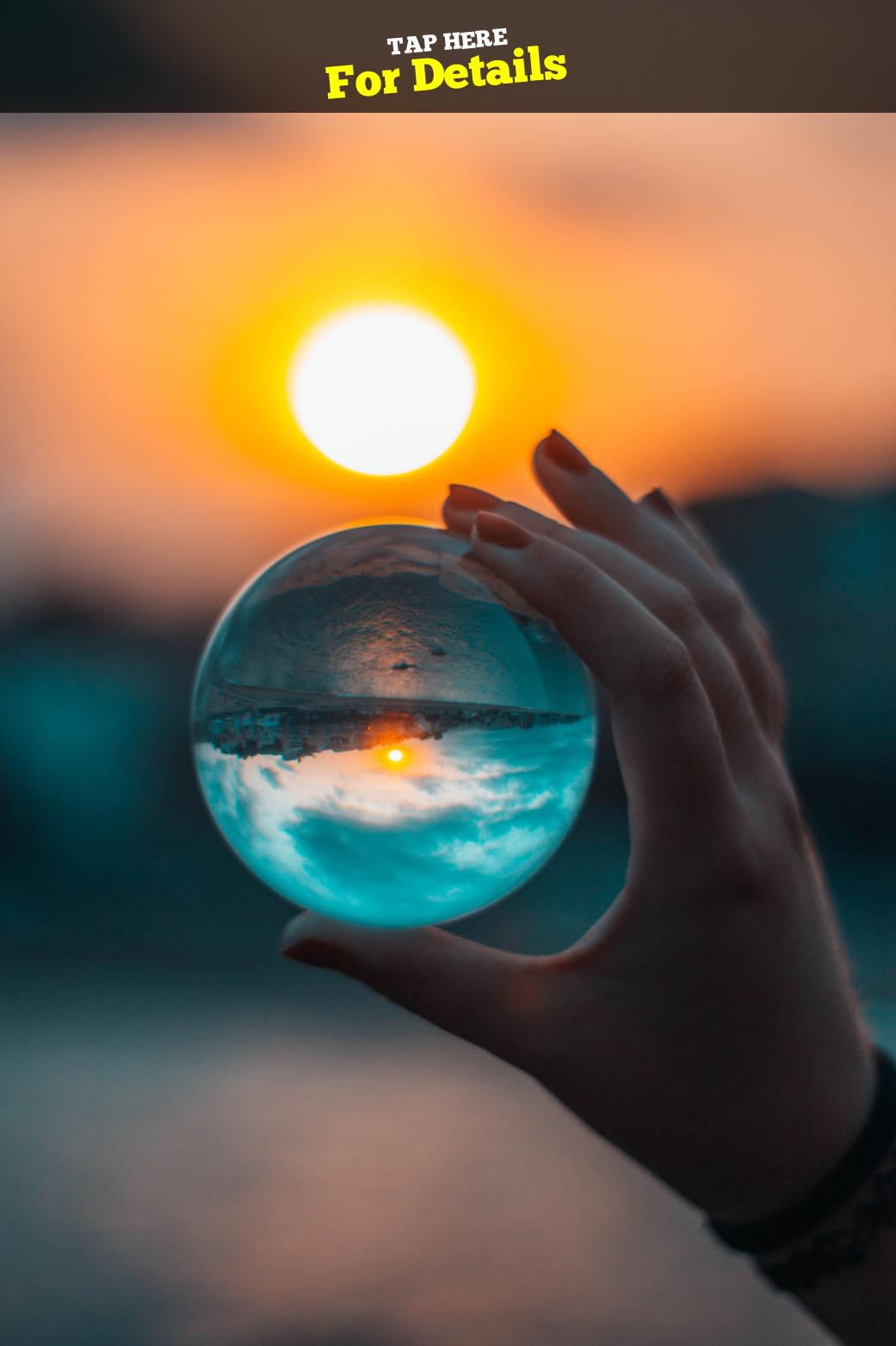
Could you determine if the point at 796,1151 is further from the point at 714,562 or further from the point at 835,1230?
the point at 714,562

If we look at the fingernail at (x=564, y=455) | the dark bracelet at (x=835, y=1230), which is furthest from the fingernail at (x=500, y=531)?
the dark bracelet at (x=835, y=1230)

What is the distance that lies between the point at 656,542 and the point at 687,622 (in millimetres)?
302

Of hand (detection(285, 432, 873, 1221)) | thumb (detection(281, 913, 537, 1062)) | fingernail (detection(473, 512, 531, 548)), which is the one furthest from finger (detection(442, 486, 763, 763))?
thumb (detection(281, 913, 537, 1062))

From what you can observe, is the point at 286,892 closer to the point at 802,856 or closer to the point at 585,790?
the point at 585,790

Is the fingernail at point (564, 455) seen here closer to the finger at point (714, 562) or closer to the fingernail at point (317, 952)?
the finger at point (714, 562)

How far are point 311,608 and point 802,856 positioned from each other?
1.18 m

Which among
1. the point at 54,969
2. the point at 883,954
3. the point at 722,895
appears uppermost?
the point at 722,895

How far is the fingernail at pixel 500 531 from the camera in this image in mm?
2439

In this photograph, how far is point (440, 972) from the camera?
8.51ft

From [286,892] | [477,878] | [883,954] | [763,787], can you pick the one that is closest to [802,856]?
[763,787]

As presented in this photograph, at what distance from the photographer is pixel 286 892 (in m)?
2.78

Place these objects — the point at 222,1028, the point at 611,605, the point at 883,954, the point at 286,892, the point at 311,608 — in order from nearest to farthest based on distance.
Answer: the point at 611,605, the point at 311,608, the point at 286,892, the point at 222,1028, the point at 883,954

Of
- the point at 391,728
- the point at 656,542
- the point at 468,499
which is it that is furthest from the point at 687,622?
the point at 391,728

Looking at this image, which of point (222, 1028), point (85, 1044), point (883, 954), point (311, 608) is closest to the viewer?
point (311, 608)
